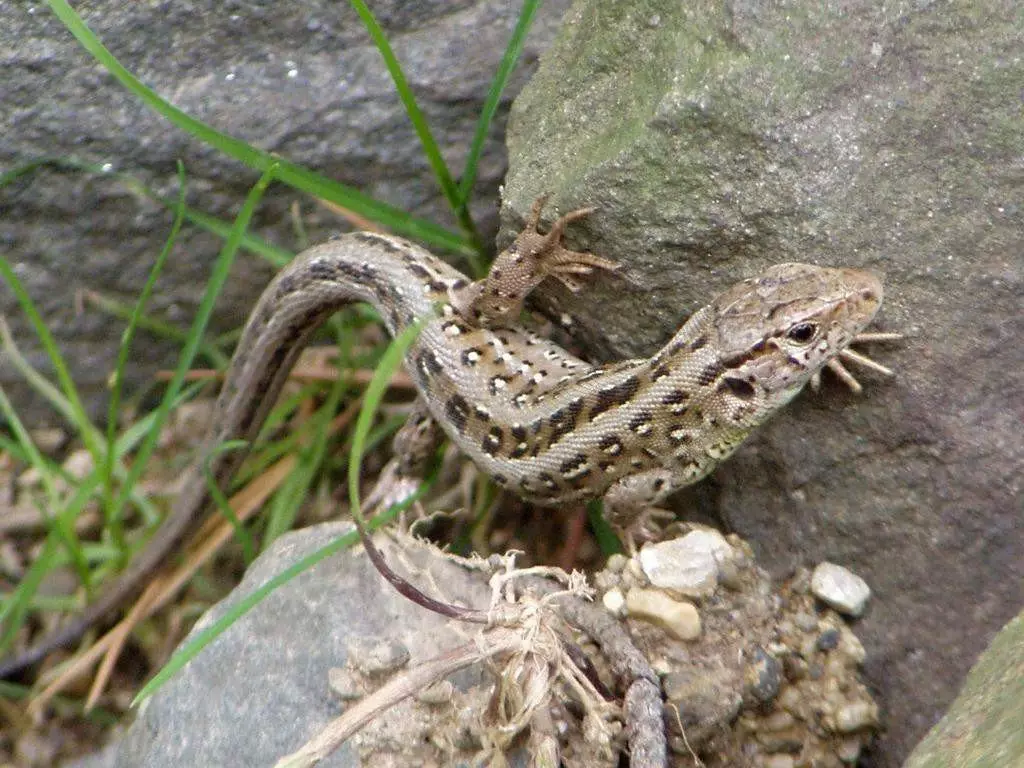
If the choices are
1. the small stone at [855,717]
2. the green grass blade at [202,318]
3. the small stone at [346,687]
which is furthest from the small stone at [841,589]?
the green grass blade at [202,318]

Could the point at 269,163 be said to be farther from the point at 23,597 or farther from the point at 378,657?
the point at 23,597

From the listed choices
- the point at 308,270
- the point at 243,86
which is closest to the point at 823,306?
the point at 308,270

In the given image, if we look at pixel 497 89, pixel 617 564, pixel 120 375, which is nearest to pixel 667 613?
pixel 617 564

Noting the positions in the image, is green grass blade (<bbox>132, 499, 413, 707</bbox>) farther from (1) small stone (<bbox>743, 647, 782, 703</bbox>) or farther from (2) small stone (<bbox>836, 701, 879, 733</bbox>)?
(2) small stone (<bbox>836, 701, 879, 733</bbox>)

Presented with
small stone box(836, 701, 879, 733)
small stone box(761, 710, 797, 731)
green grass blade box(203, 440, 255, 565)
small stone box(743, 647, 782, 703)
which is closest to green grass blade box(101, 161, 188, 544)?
green grass blade box(203, 440, 255, 565)

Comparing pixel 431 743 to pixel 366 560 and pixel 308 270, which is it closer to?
pixel 366 560

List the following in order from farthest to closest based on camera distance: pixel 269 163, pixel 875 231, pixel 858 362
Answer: pixel 269 163, pixel 858 362, pixel 875 231
